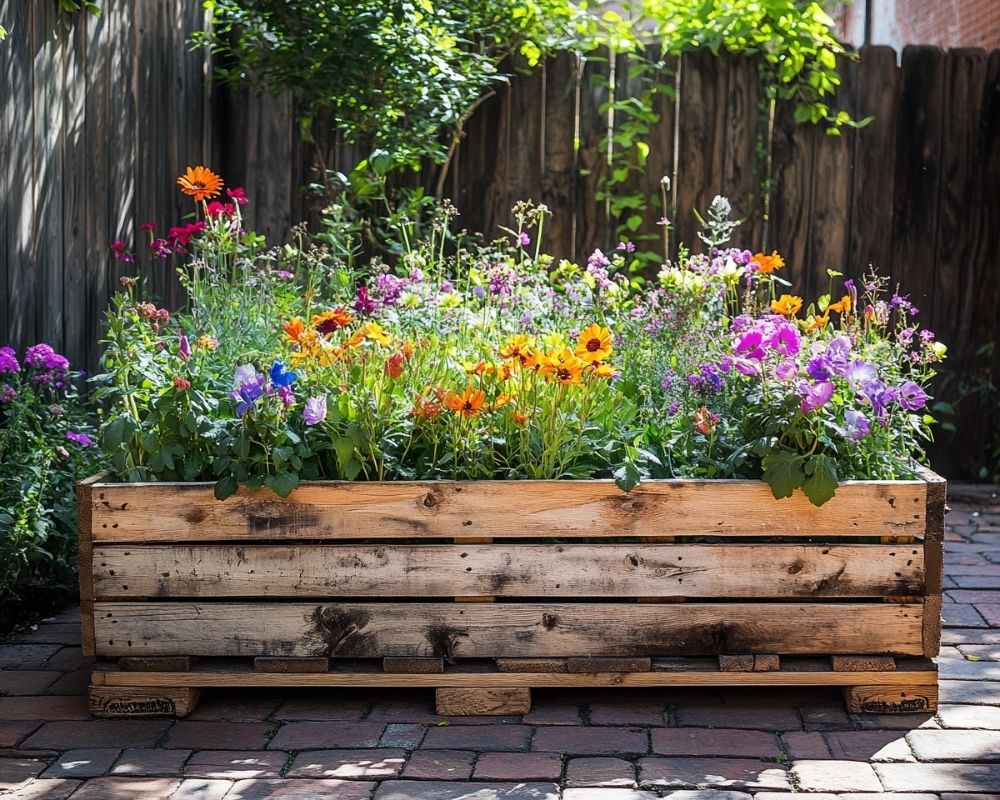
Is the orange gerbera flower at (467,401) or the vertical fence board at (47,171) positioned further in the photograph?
the vertical fence board at (47,171)

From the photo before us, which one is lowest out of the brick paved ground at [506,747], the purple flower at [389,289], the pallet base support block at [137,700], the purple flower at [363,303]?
the brick paved ground at [506,747]

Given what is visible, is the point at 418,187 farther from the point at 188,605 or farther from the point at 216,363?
the point at 188,605

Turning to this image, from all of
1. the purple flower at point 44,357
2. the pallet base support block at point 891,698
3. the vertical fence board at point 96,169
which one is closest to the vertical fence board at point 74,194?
Result: the vertical fence board at point 96,169

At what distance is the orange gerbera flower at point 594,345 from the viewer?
298cm

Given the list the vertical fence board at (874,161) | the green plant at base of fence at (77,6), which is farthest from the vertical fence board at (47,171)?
the vertical fence board at (874,161)

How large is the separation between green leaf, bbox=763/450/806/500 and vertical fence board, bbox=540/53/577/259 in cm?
296

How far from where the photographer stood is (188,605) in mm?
3068

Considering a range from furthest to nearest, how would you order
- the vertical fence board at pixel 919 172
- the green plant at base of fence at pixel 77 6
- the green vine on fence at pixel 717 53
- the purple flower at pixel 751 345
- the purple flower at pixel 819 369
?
1. the vertical fence board at pixel 919 172
2. the green vine on fence at pixel 717 53
3. the green plant at base of fence at pixel 77 6
4. the purple flower at pixel 751 345
5. the purple flower at pixel 819 369

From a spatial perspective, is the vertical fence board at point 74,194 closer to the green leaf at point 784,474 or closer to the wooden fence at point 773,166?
the wooden fence at point 773,166

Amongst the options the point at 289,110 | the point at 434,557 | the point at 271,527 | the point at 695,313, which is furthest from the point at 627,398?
the point at 289,110

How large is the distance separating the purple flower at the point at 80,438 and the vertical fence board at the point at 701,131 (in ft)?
10.00

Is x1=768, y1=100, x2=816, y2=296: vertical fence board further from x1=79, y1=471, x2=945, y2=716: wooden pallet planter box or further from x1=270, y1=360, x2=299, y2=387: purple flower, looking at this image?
x1=270, y1=360, x2=299, y2=387: purple flower

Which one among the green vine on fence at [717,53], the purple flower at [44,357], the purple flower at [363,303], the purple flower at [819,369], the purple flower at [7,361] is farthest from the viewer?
the green vine on fence at [717,53]

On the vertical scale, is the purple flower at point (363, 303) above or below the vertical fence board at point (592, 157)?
below
